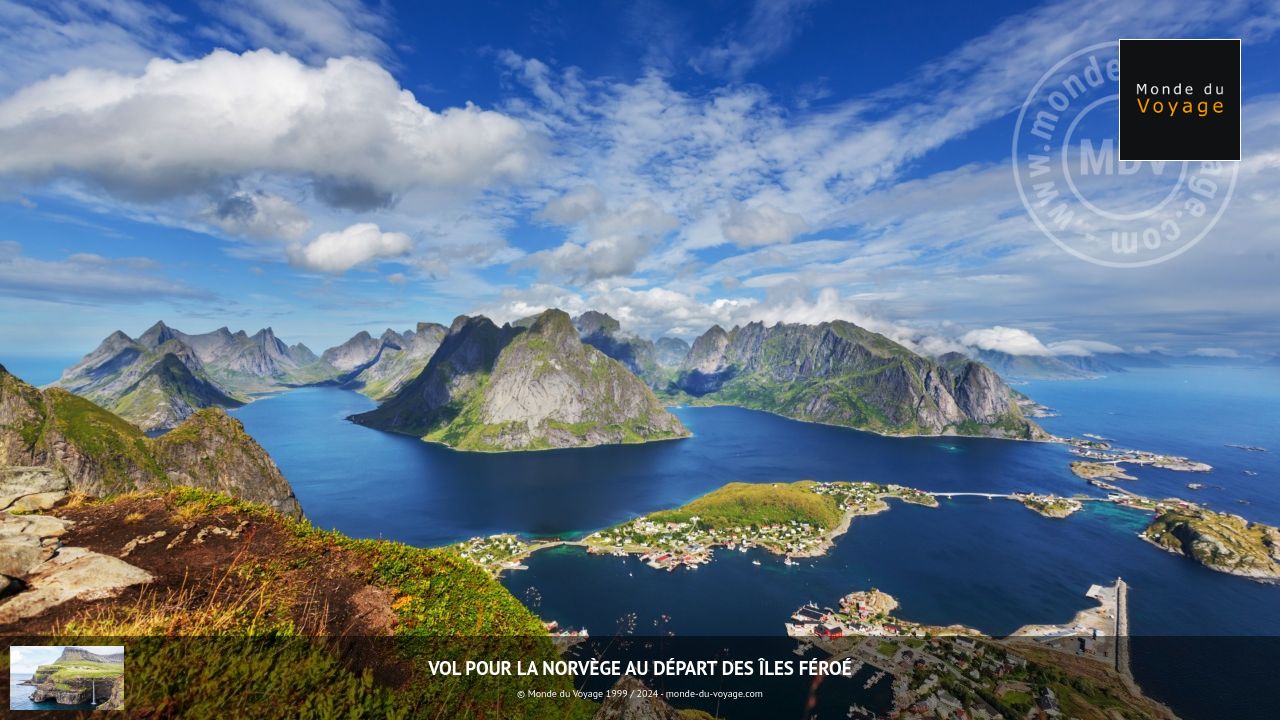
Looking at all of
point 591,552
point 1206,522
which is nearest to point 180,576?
point 591,552

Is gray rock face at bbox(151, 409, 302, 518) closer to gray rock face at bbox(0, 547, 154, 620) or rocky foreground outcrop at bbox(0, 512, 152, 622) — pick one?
rocky foreground outcrop at bbox(0, 512, 152, 622)

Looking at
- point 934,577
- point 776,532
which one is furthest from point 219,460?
point 934,577

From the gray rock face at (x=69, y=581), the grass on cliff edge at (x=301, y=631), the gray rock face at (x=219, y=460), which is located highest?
the gray rock face at (x=69, y=581)

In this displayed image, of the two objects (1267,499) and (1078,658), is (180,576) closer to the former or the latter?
(1078,658)

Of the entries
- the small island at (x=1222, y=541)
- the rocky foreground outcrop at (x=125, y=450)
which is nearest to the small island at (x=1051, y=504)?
the small island at (x=1222, y=541)

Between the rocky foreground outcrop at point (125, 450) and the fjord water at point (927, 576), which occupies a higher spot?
the rocky foreground outcrop at point (125, 450)

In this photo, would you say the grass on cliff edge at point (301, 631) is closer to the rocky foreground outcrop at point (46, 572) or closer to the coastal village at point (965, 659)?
the rocky foreground outcrop at point (46, 572)

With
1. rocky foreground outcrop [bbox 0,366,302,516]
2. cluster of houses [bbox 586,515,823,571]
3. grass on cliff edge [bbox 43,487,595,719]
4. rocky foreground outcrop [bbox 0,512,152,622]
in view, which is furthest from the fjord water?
rocky foreground outcrop [bbox 0,512,152,622]
